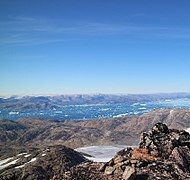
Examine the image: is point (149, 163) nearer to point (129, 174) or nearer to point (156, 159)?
point (156, 159)

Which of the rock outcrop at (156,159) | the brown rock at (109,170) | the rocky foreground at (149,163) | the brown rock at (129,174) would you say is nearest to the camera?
the brown rock at (129,174)

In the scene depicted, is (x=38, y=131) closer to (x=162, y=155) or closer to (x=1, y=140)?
(x=1, y=140)

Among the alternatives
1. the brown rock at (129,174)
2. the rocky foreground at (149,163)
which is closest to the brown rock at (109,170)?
the rocky foreground at (149,163)

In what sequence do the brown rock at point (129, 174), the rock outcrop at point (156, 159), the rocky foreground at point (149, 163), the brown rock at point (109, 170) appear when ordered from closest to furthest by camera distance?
the brown rock at point (129, 174), the rock outcrop at point (156, 159), the rocky foreground at point (149, 163), the brown rock at point (109, 170)

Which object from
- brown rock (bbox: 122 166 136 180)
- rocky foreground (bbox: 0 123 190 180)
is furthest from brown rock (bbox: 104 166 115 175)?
brown rock (bbox: 122 166 136 180)

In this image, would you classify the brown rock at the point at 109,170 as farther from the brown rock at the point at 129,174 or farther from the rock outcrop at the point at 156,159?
the brown rock at the point at 129,174

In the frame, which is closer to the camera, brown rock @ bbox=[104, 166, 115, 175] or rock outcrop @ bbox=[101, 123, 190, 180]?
rock outcrop @ bbox=[101, 123, 190, 180]

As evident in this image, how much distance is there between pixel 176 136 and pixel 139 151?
2736mm

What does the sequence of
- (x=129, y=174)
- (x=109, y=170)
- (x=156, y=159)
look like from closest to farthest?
(x=129, y=174)
(x=109, y=170)
(x=156, y=159)

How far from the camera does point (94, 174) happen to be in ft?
57.3

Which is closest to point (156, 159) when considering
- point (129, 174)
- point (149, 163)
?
point (149, 163)

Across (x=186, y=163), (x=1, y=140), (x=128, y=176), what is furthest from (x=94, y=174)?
(x=1, y=140)

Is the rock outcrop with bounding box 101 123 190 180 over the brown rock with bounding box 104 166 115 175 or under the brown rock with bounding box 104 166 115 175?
over

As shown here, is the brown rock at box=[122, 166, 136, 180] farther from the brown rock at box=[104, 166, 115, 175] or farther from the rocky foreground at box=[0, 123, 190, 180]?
the brown rock at box=[104, 166, 115, 175]
